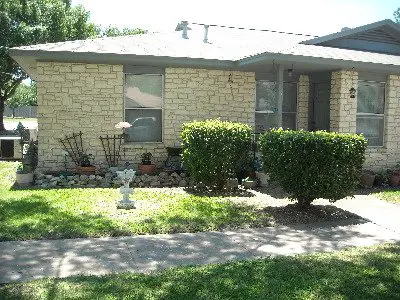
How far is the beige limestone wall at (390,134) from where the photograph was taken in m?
11.6

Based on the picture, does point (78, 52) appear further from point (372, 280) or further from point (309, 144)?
point (372, 280)

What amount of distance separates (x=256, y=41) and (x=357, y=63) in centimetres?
406

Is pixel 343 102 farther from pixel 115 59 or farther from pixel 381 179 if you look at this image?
pixel 115 59

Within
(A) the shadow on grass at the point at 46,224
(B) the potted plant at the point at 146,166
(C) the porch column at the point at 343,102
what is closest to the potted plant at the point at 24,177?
(A) the shadow on grass at the point at 46,224

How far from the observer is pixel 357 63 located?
33.7 feet

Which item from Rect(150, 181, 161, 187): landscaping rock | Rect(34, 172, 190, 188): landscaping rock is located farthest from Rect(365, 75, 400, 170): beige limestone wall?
Rect(150, 181, 161, 187): landscaping rock

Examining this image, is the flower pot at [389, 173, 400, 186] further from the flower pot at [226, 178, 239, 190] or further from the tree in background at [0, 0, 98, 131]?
the tree in background at [0, 0, 98, 131]

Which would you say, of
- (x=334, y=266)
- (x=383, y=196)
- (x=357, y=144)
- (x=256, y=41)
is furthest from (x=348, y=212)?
(x=256, y=41)

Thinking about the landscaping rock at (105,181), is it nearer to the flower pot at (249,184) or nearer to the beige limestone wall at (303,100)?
the flower pot at (249,184)

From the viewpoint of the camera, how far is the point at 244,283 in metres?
4.27

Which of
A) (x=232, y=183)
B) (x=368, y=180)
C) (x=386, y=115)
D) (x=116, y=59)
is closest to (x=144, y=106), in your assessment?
(x=116, y=59)

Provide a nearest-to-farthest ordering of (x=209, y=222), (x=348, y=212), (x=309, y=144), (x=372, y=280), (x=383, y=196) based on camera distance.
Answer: (x=372, y=280)
(x=209, y=222)
(x=309, y=144)
(x=348, y=212)
(x=383, y=196)

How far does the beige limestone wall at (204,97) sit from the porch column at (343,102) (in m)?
2.06

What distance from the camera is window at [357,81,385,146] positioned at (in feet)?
37.8
